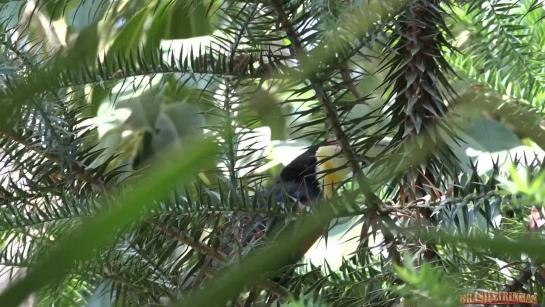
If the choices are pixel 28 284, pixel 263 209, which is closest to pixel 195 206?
pixel 263 209

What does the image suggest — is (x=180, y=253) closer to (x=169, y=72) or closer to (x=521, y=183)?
(x=169, y=72)

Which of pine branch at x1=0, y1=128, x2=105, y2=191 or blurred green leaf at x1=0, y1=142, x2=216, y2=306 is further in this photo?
pine branch at x1=0, y1=128, x2=105, y2=191

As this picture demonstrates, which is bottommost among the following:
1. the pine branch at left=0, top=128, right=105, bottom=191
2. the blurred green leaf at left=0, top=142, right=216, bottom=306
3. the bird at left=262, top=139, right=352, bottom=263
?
the bird at left=262, top=139, right=352, bottom=263

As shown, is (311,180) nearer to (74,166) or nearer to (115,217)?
(74,166)

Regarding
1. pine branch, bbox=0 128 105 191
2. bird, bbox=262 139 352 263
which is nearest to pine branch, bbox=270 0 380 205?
bird, bbox=262 139 352 263

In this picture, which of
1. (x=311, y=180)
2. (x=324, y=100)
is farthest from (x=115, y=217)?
(x=311, y=180)

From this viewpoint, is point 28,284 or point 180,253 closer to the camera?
point 28,284

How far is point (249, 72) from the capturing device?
0.29 m

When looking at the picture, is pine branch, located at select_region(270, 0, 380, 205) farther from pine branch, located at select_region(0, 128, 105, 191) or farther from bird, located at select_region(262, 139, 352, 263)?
pine branch, located at select_region(0, 128, 105, 191)

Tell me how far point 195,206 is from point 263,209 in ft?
0.11

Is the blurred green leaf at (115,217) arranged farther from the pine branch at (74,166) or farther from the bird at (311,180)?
the pine branch at (74,166)

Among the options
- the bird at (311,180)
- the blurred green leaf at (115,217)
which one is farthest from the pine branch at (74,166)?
the blurred green leaf at (115,217)

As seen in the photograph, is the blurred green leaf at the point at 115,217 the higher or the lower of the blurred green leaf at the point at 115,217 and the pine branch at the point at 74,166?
the lower

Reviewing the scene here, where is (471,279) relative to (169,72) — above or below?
below
